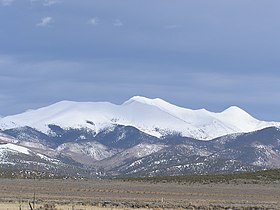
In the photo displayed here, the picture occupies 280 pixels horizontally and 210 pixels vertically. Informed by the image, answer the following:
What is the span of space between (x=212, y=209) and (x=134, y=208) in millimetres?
7596

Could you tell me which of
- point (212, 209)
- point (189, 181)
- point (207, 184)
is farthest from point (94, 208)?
point (189, 181)

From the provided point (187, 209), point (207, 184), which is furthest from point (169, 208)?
point (207, 184)

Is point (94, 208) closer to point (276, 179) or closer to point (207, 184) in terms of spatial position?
point (207, 184)

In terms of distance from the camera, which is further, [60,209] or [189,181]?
[189,181]

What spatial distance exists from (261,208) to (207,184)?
57.3m

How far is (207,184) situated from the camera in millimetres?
123875

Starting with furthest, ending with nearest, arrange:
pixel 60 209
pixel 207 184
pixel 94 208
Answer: pixel 207 184 < pixel 94 208 < pixel 60 209

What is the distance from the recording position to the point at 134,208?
60938 mm

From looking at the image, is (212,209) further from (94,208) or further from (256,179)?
(256,179)

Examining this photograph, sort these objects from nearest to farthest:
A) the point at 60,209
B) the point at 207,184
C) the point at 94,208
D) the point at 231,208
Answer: the point at 60,209, the point at 94,208, the point at 231,208, the point at 207,184

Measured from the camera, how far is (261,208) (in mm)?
66750

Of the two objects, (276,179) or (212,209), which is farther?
(276,179)

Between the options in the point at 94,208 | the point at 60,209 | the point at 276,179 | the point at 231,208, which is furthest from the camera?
the point at 276,179

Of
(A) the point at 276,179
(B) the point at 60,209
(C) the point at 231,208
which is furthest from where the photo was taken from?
(A) the point at 276,179
